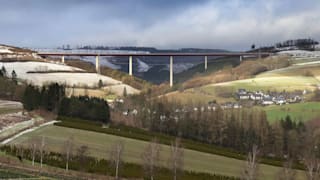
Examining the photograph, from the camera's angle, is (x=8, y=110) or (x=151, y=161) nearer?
(x=151, y=161)

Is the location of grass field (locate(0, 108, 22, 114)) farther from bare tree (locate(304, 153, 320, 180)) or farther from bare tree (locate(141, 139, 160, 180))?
bare tree (locate(304, 153, 320, 180))

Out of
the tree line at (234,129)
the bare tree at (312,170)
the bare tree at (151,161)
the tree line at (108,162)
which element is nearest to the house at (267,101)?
the tree line at (234,129)

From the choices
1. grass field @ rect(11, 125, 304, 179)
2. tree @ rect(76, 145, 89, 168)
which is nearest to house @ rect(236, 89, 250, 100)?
grass field @ rect(11, 125, 304, 179)

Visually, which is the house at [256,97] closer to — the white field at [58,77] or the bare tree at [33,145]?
the white field at [58,77]

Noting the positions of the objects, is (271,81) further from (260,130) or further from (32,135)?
(32,135)

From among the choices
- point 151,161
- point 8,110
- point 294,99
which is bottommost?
point 151,161

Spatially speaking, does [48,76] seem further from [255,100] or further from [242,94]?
[255,100]

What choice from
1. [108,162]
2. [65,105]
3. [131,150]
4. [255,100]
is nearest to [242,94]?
[255,100]

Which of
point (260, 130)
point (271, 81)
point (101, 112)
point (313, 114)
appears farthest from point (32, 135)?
point (271, 81)

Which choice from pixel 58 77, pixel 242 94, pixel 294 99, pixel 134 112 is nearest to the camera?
pixel 134 112
